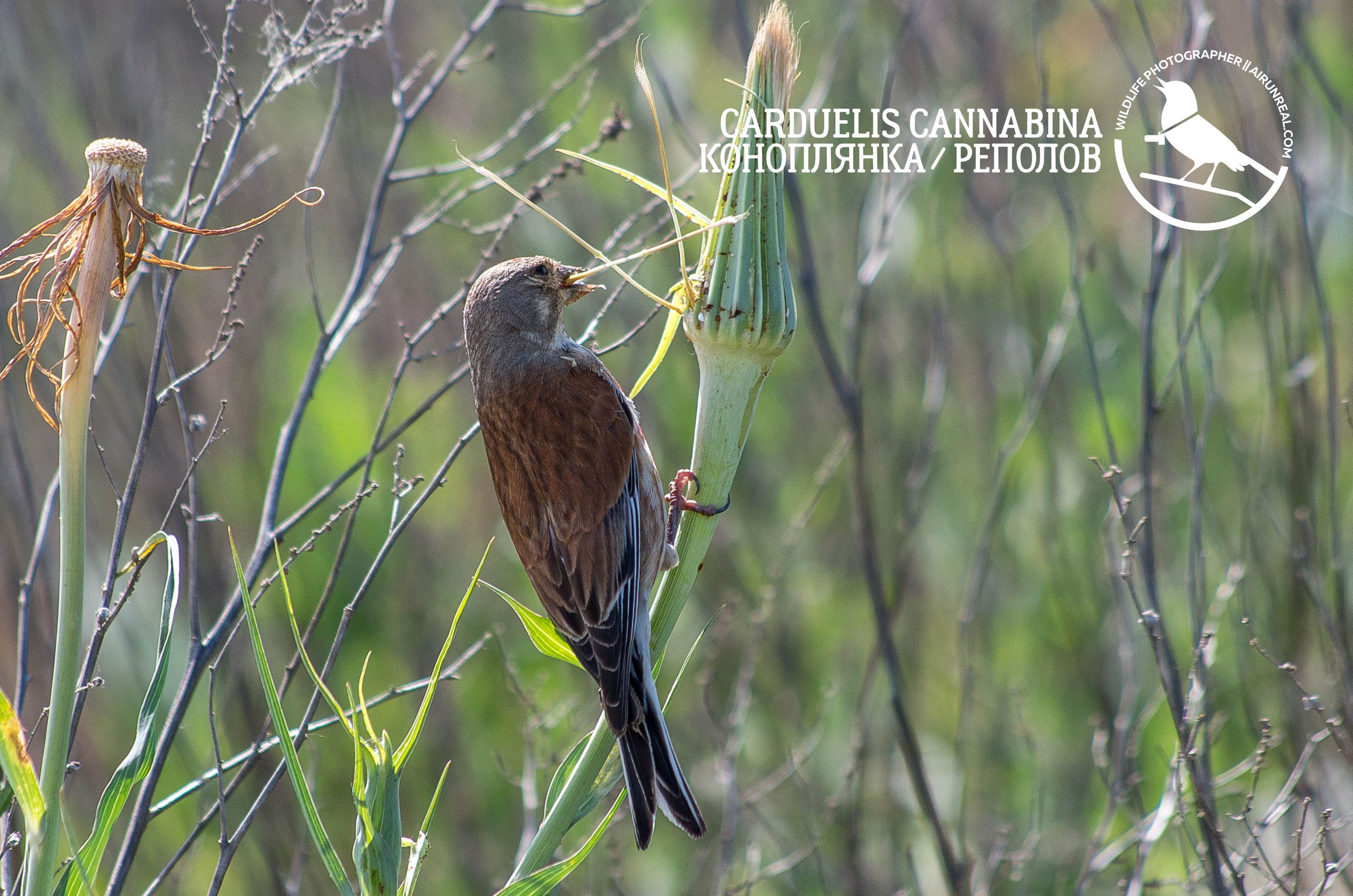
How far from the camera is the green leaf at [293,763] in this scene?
136 cm

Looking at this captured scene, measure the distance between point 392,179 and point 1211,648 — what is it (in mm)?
2085

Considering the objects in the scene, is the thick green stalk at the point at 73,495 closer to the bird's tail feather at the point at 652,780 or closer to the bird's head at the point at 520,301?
the bird's tail feather at the point at 652,780

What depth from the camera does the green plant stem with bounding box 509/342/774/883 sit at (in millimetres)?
1813

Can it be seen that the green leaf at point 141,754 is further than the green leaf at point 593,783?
No

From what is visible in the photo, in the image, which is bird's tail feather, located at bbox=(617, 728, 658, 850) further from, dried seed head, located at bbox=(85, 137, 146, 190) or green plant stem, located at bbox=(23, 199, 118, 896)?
dried seed head, located at bbox=(85, 137, 146, 190)

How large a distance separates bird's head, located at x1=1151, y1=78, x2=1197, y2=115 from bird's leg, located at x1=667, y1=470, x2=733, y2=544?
158 cm

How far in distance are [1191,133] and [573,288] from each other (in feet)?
6.00

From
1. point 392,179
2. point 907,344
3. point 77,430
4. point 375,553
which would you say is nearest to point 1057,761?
point 907,344

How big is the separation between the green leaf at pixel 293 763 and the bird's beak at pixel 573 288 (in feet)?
3.87

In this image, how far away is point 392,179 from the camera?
7.00 feet

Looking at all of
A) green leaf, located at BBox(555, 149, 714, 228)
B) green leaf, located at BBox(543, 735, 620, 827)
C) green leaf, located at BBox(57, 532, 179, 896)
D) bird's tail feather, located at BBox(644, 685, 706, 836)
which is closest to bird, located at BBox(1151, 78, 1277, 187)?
green leaf, located at BBox(555, 149, 714, 228)

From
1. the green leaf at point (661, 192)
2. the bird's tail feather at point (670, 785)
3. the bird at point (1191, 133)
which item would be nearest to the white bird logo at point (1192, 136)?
the bird at point (1191, 133)

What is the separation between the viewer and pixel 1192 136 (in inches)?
120

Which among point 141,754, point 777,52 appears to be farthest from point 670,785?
point 777,52
